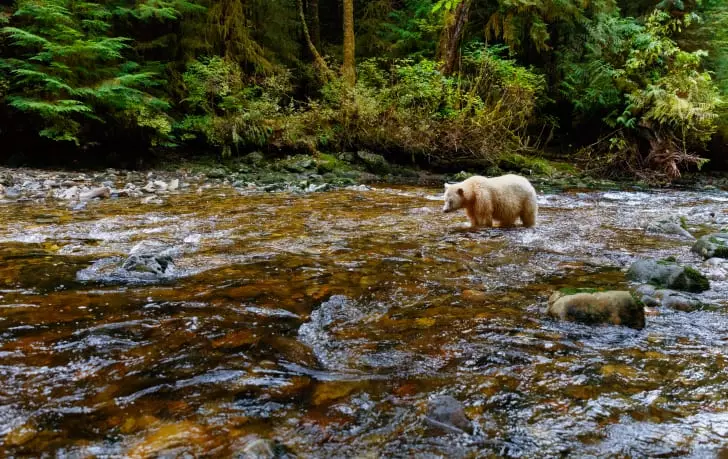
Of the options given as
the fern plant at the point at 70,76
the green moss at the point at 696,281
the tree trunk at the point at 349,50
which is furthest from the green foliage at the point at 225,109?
the green moss at the point at 696,281

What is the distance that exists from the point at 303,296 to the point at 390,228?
3.36 m

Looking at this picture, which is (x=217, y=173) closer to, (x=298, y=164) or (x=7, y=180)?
(x=298, y=164)

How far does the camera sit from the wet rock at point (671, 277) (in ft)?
13.9

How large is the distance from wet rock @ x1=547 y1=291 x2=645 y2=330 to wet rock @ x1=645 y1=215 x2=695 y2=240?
4.27 m

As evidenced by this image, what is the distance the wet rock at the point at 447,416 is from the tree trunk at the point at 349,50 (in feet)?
50.3

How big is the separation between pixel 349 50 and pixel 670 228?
13.7 m

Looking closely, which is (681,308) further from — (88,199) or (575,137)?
(575,137)

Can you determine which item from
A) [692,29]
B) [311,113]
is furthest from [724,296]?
[692,29]

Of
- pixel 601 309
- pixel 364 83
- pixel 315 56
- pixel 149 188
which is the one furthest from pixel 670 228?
pixel 315 56

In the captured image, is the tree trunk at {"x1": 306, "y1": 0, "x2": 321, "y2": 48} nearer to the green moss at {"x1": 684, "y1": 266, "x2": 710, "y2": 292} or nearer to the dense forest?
the dense forest

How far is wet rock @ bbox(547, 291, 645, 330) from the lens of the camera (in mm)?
3410

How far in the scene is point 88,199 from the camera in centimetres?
942

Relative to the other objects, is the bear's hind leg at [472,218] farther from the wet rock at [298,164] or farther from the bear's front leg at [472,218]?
the wet rock at [298,164]

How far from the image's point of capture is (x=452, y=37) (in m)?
18.0
